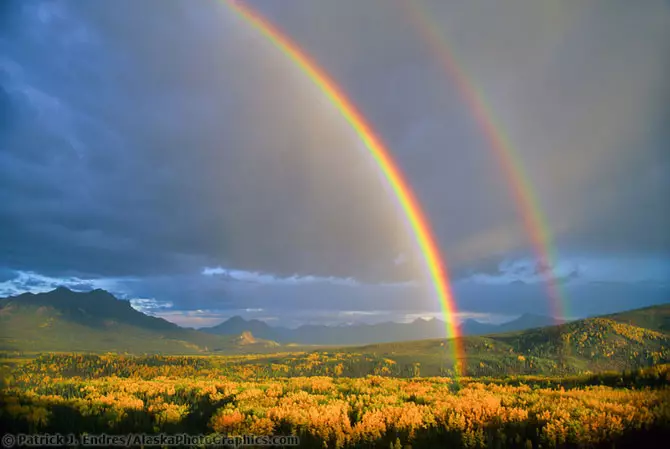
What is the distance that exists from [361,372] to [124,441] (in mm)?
121830

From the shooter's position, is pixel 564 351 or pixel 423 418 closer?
pixel 423 418

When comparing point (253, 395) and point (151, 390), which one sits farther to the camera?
point (151, 390)

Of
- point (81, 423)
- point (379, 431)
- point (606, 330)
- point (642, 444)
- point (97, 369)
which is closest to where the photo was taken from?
point (642, 444)

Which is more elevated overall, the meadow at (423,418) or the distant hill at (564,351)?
the meadow at (423,418)

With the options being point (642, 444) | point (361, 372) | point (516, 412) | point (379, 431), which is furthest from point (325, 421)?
point (361, 372)

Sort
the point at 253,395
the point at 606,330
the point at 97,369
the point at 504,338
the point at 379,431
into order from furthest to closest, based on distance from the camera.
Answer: the point at 504,338, the point at 606,330, the point at 97,369, the point at 253,395, the point at 379,431

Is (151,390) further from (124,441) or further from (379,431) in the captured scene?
(379,431)

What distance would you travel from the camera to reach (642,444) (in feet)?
37.3

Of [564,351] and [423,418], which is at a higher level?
[423,418]

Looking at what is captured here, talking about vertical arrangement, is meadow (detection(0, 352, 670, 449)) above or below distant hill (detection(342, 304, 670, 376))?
above

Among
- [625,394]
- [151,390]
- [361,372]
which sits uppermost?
[625,394]

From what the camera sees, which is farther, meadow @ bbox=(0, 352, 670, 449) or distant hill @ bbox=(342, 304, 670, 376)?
distant hill @ bbox=(342, 304, 670, 376)

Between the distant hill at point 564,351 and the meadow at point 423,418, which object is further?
the distant hill at point 564,351

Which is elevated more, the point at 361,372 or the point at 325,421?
the point at 325,421
